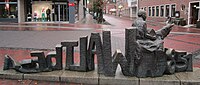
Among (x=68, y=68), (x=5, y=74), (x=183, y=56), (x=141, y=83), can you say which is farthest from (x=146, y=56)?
(x=5, y=74)

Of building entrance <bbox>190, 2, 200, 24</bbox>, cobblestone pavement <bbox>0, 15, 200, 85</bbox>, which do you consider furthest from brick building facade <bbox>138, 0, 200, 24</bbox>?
cobblestone pavement <bbox>0, 15, 200, 85</bbox>

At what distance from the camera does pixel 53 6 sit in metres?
36.8

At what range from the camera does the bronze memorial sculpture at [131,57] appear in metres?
6.18

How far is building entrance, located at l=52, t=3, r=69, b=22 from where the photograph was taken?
3634 cm

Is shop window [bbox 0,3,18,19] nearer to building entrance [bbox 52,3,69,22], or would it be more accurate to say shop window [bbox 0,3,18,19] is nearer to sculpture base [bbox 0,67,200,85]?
building entrance [bbox 52,3,69,22]

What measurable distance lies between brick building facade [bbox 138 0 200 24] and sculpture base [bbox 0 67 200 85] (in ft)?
88.5

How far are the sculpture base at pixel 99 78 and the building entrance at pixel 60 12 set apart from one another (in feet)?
98.7

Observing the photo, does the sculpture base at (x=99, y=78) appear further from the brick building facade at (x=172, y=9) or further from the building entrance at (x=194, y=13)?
the building entrance at (x=194, y=13)

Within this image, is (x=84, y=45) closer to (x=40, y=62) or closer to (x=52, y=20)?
Answer: (x=40, y=62)

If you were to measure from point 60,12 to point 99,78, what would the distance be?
31.1m

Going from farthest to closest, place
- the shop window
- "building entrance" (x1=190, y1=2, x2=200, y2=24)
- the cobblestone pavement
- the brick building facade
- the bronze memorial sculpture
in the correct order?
1. the shop window
2. the brick building facade
3. "building entrance" (x1=190, y1=2, x2=200, y2=24)
4. the cobblestone pavement
5. the bronze memorial sculpture

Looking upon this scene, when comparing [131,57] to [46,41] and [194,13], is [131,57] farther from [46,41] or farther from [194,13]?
[194,13]

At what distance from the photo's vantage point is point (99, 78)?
6180mm

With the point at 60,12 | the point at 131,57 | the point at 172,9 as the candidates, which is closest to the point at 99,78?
the point at 131,57
